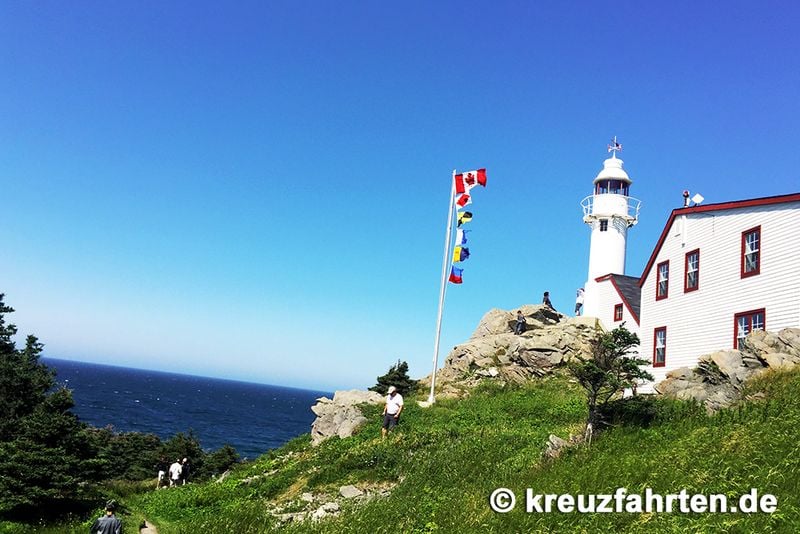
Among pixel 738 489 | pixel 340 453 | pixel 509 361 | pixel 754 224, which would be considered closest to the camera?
pixel 738 489

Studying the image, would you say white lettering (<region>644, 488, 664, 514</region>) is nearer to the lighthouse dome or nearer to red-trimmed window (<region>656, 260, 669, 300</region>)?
red-trimmed window (<region>656, 260, 669, 300</region>)

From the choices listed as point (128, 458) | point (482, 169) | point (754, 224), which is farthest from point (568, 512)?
point (128, 458)

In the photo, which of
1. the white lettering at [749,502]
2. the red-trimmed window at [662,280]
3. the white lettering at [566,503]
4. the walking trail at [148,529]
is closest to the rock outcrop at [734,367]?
the white lettering at [749,502]

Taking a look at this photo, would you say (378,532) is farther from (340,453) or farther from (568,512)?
(340,453)

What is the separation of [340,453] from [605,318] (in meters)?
22.5

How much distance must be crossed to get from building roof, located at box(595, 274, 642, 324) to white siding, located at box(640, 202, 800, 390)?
3.32 metres

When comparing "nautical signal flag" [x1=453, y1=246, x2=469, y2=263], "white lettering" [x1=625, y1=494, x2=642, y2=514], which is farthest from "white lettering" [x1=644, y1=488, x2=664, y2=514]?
"nautical signal flag" [x1=453, y1=246, x2=469, y2=263]

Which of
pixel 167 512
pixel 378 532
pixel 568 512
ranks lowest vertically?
pixel 167 512

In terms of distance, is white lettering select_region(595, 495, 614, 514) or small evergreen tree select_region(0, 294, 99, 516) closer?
white lettering select_region(595, 495, 614, 514)

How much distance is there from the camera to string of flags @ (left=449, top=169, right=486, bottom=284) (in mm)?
27812

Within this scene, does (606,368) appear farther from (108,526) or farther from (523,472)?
(108,526)

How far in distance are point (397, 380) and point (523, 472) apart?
22077mm

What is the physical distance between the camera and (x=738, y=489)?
9.74 m

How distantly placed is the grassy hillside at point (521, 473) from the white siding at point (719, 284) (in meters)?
5.29
